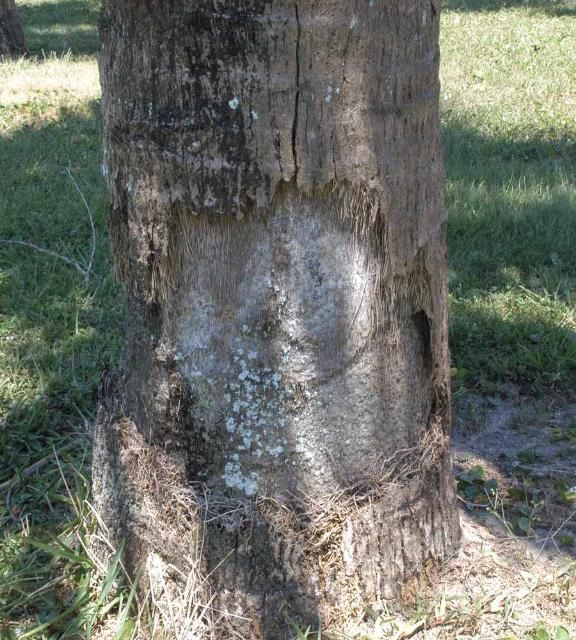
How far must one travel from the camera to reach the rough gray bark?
33.8 feet

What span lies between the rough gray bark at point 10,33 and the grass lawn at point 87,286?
1.52 metres

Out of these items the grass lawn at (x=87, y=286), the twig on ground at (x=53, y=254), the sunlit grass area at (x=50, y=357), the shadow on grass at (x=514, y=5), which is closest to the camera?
the sunlit grass area at (x=50, y=357)

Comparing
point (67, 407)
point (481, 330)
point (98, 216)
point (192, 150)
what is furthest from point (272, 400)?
point (98, 216)

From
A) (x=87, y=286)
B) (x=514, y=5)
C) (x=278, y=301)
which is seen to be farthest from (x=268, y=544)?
(x=514, y=5)

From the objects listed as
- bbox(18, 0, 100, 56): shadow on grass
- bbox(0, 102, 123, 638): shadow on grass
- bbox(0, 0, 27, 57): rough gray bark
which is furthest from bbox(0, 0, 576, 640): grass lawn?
bbox(18, 0, 100, 56): shadow on grass

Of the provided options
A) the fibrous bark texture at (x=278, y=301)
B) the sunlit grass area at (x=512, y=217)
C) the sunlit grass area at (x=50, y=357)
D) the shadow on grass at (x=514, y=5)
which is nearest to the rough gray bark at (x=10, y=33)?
the sunlit grass area at (x=50, y=357)

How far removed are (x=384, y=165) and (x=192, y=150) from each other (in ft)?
1.50

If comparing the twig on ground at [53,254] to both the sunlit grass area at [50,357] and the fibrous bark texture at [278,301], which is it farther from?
the fibrous bark texture at [278,301]

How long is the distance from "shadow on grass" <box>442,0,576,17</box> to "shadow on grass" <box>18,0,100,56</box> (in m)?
5.42

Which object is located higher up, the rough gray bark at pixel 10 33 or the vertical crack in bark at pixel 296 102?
the vertical crack in bark at pixel 296 102

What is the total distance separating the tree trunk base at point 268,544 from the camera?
237 cm

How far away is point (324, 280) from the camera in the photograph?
7.37 feet

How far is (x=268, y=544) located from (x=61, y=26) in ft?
41.1

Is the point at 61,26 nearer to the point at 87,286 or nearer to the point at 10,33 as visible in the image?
the point at 10,33
